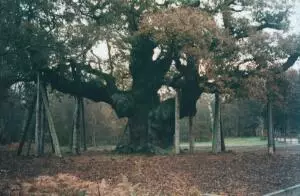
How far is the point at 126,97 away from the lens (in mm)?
31438

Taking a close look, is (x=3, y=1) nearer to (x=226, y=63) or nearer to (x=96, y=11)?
(x=96, y=11)

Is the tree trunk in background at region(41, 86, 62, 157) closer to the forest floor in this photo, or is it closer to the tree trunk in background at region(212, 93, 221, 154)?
the forest floor

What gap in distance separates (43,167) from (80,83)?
11.6 m

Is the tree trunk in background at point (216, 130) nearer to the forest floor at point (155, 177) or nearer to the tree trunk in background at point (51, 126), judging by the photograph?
the forest floor at point (155, 177)

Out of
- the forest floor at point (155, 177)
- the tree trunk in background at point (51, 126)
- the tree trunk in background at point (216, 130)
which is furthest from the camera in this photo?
the tree trunk in background at point (216, 130)

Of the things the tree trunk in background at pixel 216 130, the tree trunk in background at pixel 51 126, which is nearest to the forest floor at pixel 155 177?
the tree trunk in background at pixel 216 130

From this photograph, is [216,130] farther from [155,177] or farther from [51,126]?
[155,177]

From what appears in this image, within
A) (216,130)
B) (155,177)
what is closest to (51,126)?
(216,130)

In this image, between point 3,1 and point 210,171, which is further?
point 210,171

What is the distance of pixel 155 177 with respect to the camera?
16703 mm

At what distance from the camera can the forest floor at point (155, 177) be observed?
12.5m

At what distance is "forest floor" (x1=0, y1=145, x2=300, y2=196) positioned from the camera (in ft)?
41.0

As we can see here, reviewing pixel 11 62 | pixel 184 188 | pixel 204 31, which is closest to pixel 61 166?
pixel 11 62

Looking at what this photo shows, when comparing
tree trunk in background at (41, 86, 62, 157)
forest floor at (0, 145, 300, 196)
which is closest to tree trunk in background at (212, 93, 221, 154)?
forest floor at (0, 145, 300, 196)
